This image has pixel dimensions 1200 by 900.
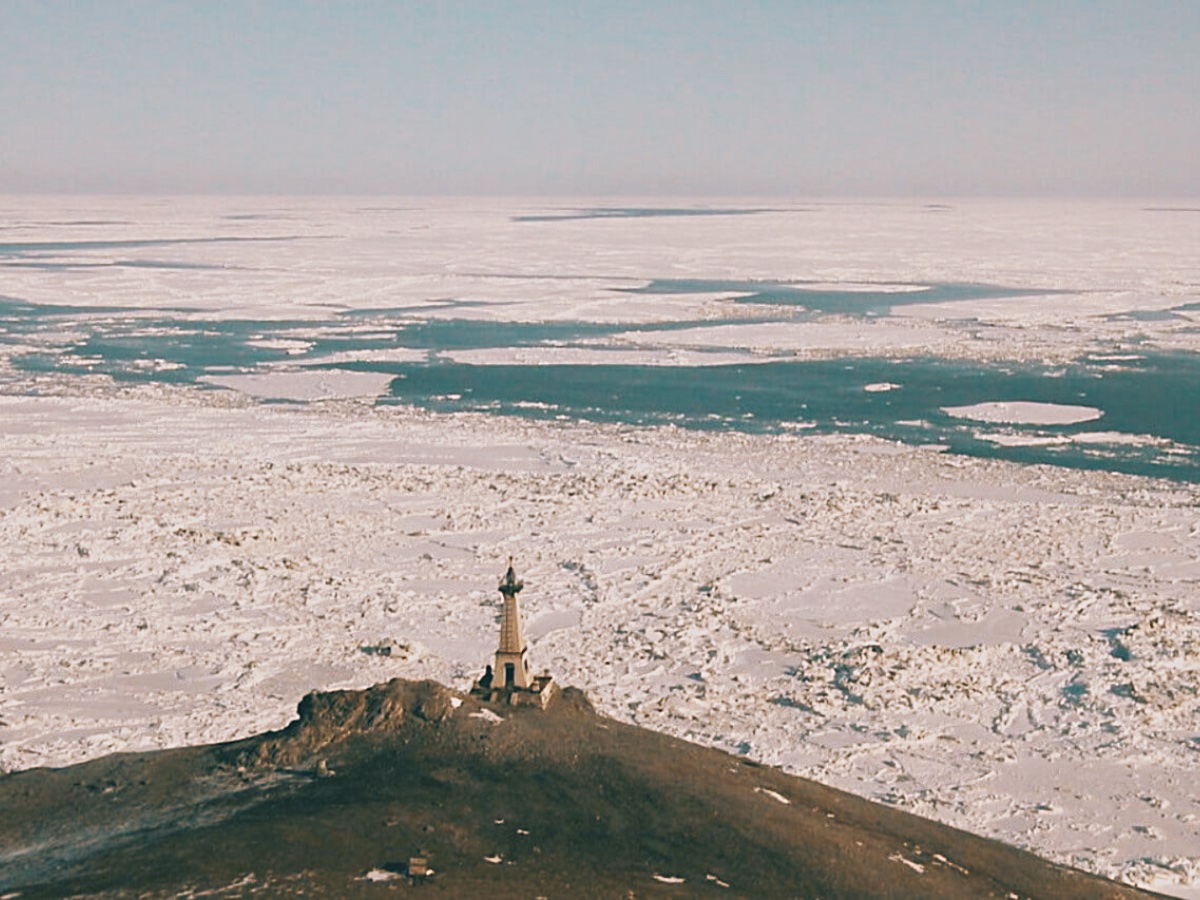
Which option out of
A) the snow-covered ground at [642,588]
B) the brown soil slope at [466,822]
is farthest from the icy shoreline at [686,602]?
the brown soil slope at [466,822]

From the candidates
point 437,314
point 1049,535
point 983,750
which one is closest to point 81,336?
point 437,314

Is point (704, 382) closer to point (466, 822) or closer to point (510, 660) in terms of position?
point (510, 660)

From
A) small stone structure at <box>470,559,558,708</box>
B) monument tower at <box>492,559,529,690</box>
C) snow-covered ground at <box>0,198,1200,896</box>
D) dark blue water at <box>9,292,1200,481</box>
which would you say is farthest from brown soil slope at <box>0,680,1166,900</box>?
dark blue water at <box>9,292,1200,481</box>

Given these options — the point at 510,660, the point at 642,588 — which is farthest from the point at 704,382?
the point at 510,660

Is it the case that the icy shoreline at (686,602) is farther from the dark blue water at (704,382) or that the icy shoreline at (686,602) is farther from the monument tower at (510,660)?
the monument tower at (510,660)

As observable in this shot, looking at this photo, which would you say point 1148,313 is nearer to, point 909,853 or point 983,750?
point 983,750
